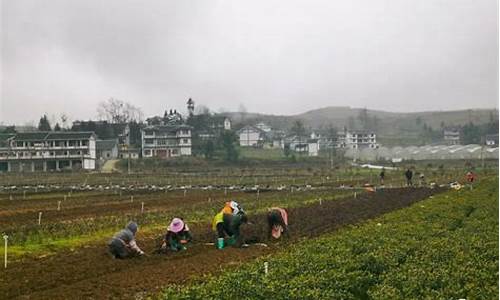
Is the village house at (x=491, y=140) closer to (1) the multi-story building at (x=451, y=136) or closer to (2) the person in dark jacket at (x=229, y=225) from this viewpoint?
(1) the multi-story building at (x=451, y=136)

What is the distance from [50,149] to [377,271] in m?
89.3

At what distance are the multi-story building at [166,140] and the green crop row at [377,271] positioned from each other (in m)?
93.9

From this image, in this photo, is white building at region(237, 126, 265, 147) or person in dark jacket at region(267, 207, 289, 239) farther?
white building at region(237, 126, 265, 147)

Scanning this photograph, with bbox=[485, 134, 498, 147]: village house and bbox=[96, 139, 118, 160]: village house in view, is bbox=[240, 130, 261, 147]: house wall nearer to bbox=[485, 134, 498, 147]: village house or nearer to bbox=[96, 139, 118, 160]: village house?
bbox=[96, 139, 118, 160]: village house

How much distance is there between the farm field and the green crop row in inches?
82.7

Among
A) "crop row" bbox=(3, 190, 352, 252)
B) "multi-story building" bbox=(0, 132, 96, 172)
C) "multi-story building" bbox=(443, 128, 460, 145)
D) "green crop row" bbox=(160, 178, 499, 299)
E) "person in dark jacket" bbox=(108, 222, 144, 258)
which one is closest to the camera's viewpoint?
"green crop row" bbox=(160, 178, 499, 299)

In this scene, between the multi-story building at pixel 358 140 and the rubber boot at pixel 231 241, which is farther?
the multi-story building at pixel 358 140

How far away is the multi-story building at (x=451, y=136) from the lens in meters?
158

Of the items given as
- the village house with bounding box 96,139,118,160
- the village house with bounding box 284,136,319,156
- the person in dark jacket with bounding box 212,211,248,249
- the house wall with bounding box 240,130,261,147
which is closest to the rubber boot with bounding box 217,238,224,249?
the person in dark jacket with bounding box 212,211,248,249

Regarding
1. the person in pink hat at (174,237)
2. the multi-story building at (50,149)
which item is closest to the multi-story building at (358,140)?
the multi-story building at (50,149)

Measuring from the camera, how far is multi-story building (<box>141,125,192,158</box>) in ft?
363

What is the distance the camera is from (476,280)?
11.2m

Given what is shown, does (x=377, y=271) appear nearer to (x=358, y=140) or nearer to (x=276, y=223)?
(x=276, y=223)

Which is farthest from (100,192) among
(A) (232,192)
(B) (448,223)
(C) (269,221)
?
(B) (448,223)
